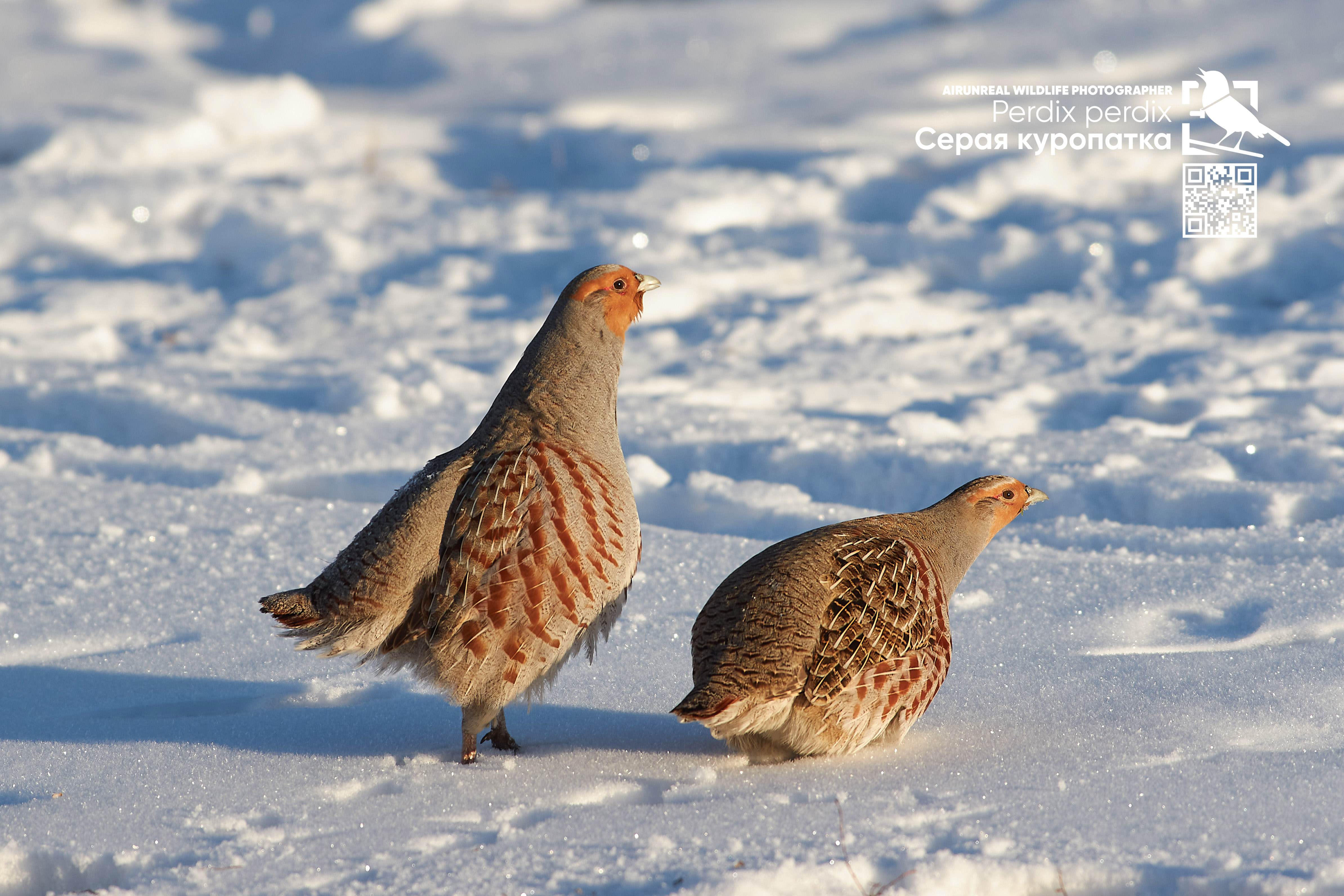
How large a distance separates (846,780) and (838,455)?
2407 millimetres

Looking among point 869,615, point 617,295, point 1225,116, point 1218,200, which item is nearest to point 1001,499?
point 869,615

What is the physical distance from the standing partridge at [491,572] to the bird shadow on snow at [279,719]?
18 centimetres

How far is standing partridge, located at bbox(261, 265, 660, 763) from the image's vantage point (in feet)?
8.03

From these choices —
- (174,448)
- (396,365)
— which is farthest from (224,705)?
(396,365)

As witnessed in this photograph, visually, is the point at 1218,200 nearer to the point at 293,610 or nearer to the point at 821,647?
the point at 821,647

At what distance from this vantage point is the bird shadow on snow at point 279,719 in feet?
8.55

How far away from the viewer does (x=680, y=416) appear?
5141 millimetres

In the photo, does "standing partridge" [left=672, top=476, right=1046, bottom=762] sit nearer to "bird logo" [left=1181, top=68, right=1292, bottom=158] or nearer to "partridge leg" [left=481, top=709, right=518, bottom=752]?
"partridge leg" [left=481, top=709, right=518, bottom=752]

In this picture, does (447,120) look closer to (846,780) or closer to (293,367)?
(293,367)

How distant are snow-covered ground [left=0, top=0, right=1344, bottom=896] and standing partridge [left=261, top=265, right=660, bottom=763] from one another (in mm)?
213

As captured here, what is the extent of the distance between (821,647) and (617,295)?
0.95 m

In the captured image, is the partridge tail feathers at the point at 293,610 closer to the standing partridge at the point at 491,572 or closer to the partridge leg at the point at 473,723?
the standing partridge at the point at 491,572

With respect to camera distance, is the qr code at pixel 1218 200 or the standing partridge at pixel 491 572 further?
the qr code at pixel 1218 200

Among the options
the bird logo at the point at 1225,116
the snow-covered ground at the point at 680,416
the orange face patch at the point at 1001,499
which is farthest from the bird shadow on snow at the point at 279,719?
the bird logo at the point at 1225,116
